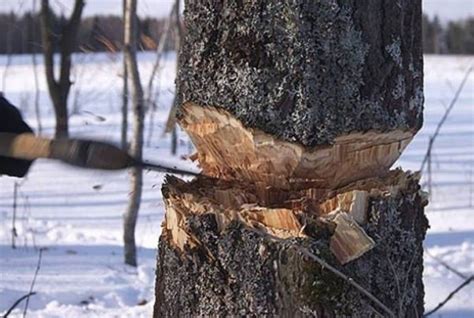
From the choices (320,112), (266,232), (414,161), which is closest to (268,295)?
(266,232)

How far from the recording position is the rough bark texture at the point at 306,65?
71.8 inches

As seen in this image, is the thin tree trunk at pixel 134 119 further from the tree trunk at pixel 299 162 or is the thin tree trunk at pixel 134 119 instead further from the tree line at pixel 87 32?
the tree trunk at pixel 299 162

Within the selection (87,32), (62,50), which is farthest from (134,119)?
(87,32)

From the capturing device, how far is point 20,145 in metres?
1.74

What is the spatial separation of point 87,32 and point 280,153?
12.1 meters

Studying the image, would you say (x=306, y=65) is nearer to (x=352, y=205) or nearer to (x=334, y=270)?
(x=352, y=205)

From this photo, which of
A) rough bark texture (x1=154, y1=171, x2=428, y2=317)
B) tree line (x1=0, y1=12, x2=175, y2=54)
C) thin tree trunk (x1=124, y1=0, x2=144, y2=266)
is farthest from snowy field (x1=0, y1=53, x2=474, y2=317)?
→ tree line (x1=0, y1=12, x2=175, y2=54)

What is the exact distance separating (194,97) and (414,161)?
8861mm

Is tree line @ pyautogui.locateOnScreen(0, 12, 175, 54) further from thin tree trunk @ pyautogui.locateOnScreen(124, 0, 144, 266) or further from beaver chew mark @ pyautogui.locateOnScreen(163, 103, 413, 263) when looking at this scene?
beaver chew mark @ pyautogui.locateOnScreen(163, 103, 413, 263)

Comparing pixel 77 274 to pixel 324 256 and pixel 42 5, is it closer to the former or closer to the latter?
pixel 42 5

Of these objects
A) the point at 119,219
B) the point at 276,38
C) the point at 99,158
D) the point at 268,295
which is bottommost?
the point at 119,219

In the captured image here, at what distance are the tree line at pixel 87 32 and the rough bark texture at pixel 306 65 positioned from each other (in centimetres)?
443

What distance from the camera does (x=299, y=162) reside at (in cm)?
187

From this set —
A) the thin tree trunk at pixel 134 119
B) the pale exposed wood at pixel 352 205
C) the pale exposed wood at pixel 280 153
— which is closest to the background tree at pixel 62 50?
the thin tree trunk at pixel 134 119
